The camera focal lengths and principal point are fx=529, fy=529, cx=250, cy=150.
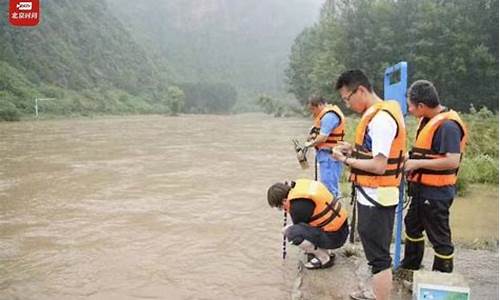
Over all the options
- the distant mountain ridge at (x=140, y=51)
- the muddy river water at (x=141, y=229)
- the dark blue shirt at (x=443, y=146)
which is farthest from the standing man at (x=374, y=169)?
the distant mountain ridge at (x=140, y=51)

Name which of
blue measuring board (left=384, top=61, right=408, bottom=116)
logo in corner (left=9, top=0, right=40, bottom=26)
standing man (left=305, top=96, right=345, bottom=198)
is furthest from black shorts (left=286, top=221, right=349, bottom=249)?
logo in corner (left=9, top=0, right=40, bottom=26)

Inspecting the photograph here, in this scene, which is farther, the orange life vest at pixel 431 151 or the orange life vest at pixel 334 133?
the orange life vest at pixel 334 133

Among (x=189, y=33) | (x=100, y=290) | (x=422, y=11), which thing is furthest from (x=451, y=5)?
(x=189, y=33)

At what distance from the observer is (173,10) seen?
97500 mm

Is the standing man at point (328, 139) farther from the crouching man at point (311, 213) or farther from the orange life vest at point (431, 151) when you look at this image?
the orange life vest at point (431, 151)

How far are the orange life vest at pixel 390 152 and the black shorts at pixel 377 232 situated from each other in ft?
0.52

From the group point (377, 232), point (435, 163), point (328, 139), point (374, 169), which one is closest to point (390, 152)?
point (374, 169)

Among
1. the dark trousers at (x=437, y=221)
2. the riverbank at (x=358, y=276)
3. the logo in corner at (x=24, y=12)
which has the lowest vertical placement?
the riverbank at (x=358, y=276)

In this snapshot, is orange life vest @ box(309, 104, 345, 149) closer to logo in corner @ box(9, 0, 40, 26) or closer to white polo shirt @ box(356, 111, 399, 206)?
white polo shirt @ box(356, 111, 399, 206)

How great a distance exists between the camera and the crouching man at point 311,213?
13.0 ft

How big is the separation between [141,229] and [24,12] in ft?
9.20

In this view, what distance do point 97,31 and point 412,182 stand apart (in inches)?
1698

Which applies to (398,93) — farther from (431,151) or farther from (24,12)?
(24,12)

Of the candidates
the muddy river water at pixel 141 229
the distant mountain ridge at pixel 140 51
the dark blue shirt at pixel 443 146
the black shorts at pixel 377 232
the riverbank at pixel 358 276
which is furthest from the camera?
the distant mountain ridge at pixel 140 51
